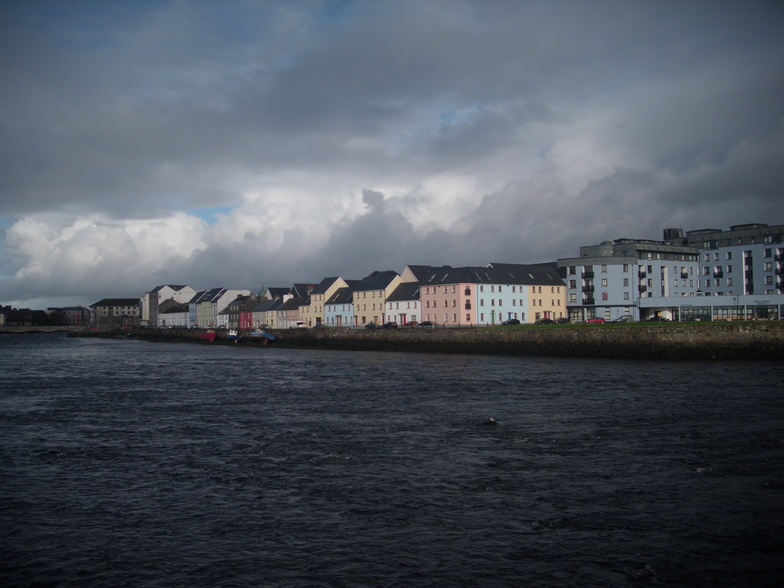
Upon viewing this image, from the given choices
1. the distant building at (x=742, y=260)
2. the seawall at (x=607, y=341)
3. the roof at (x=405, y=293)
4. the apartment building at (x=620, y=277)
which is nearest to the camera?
the seawall at (x=607, y=341)

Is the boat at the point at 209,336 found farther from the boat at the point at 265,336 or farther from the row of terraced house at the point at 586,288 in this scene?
the row of terraced house at the point at 586,288

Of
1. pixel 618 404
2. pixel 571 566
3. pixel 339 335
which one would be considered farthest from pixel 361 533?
pixel 339 335

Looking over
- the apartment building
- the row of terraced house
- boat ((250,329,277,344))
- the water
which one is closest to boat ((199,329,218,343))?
boat ((250,329,277,344))

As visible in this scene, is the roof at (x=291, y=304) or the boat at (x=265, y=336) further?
the roof at (x=291, y=304)

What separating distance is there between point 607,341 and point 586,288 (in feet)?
199

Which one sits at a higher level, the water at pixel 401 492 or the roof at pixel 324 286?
the roof at pixel 324 286

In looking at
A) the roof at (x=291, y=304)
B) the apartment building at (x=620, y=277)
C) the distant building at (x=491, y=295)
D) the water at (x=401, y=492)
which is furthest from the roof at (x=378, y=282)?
the water at (x=401, y=492)

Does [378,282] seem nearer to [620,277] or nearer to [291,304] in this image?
[291,304]

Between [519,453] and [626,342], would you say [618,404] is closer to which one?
[519,453]

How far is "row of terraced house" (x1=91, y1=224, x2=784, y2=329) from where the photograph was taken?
9531cm

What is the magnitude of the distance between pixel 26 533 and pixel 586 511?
1073cm

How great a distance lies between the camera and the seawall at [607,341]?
47469 millimetres

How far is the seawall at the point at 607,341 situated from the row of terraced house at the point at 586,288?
61.9 ft

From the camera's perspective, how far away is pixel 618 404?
83.7 feet
